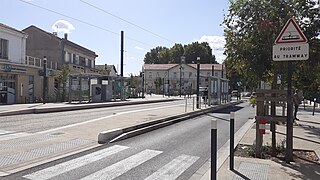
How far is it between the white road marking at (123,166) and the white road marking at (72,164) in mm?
626

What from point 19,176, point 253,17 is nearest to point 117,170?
point 19,176

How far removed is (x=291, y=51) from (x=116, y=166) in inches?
173

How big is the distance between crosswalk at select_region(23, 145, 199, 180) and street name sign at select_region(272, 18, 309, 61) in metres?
3.11

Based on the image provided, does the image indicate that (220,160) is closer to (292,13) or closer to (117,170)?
(117,170)

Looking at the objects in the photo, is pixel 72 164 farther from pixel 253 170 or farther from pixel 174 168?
pixel 253 170

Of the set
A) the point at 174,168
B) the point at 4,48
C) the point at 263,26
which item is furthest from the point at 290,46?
the point at 4,48

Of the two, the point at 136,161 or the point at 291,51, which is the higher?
the point at 291,51

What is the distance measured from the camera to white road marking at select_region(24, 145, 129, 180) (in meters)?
6.21

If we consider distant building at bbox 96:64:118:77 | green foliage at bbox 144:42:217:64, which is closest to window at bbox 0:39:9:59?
distant building at bbox 96:64:118:77

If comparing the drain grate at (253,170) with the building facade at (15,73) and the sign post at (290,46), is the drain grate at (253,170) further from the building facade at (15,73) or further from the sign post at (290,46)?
the building facade at (15,73)

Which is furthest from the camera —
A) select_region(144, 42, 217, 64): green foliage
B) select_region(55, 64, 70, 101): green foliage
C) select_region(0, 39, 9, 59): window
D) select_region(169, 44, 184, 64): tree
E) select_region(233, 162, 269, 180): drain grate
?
select_region(169, 44, 184, 64): tree

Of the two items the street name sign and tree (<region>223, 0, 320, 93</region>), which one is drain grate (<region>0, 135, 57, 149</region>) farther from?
the street name sign

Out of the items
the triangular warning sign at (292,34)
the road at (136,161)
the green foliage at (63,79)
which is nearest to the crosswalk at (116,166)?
the road at (136,161)

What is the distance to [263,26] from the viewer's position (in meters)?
8.33
